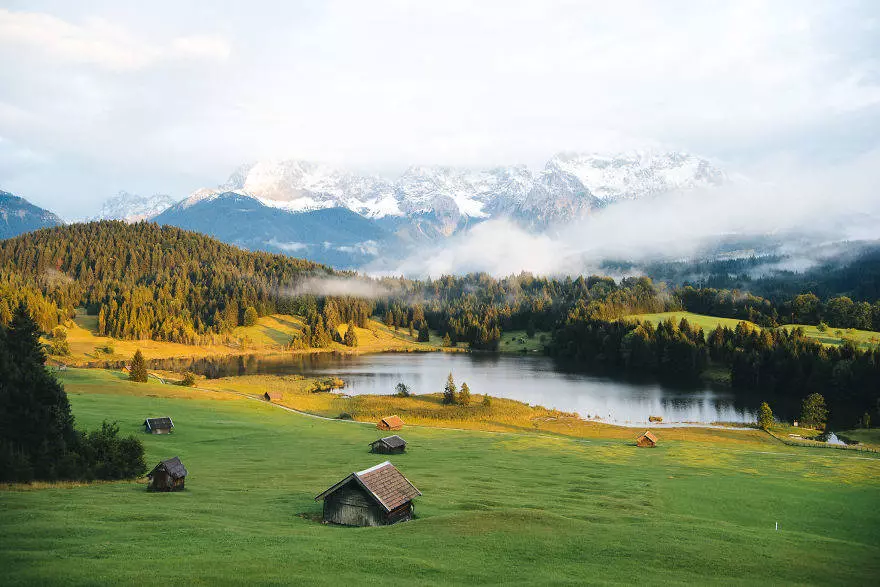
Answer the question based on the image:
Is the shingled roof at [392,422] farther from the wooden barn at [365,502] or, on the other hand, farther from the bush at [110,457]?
the wooden barn at [365,502]

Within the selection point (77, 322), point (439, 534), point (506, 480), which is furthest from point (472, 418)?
point (77, 322)

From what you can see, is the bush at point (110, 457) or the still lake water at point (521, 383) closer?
the bush at point (110, 457)

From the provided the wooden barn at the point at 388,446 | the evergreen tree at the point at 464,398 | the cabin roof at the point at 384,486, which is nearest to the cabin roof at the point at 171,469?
the cabin roof at the point at 384,486

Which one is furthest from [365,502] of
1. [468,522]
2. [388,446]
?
[388,446]

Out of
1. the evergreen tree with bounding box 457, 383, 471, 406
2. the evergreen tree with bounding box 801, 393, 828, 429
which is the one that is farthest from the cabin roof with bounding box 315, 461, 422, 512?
the evergreen tree with bounding box 801, 393, 828, 429

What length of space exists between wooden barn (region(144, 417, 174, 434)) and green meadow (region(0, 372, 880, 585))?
4.79 feet

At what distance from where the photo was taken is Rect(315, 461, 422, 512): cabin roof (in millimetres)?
28047

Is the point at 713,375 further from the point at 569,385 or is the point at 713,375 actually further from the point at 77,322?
the point at 77,322

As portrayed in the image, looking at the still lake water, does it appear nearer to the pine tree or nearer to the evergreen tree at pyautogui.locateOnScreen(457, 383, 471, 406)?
the evergreen tree at pyautogui.locateOnScreen(457, 383, 471, 406)

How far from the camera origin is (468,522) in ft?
86.8

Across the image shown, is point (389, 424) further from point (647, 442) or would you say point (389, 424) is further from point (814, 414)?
point (814, 414)

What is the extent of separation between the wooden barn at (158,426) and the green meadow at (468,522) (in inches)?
57.5

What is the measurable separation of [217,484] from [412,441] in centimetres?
2955

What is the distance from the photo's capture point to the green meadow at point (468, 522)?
18.9 metres
